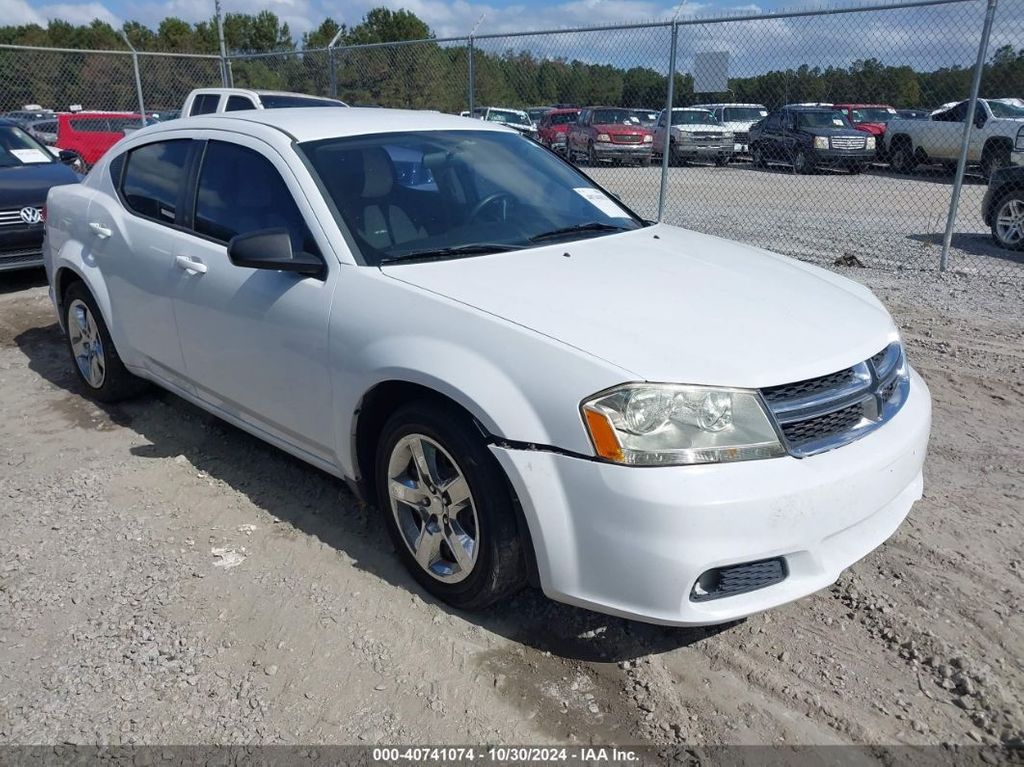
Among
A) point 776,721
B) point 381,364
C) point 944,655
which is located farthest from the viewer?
point 381,364

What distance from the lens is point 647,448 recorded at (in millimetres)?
2412

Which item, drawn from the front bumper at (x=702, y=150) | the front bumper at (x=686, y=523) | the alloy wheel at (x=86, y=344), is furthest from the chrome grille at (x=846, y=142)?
the front bumper at (x=686, y=523)

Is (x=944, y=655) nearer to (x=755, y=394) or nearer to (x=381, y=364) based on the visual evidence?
(x=755, y=394)

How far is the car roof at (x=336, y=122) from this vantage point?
3.69 m

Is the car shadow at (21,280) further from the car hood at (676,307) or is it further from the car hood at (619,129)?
the car hood at (619,129)

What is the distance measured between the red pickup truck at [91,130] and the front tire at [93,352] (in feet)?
45.1

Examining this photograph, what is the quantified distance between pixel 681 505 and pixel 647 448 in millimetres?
189

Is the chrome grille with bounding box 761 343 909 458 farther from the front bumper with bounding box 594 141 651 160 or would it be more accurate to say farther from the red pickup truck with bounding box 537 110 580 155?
the red pickup truck with bounding box 537 110 580 155

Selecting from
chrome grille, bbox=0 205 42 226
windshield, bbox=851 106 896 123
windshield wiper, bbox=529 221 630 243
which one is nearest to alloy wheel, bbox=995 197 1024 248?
windshield wiper, bbox=529 221 630 243

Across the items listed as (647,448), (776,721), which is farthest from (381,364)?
(776,721)

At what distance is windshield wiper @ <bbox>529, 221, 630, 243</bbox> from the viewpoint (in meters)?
3.55

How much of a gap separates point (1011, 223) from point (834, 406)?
8.28 metres

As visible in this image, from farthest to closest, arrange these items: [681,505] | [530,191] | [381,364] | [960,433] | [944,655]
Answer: [960,433], [530,191], [381,364], [944,655], [681,505]

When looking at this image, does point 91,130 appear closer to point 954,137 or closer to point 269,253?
point 269,253
